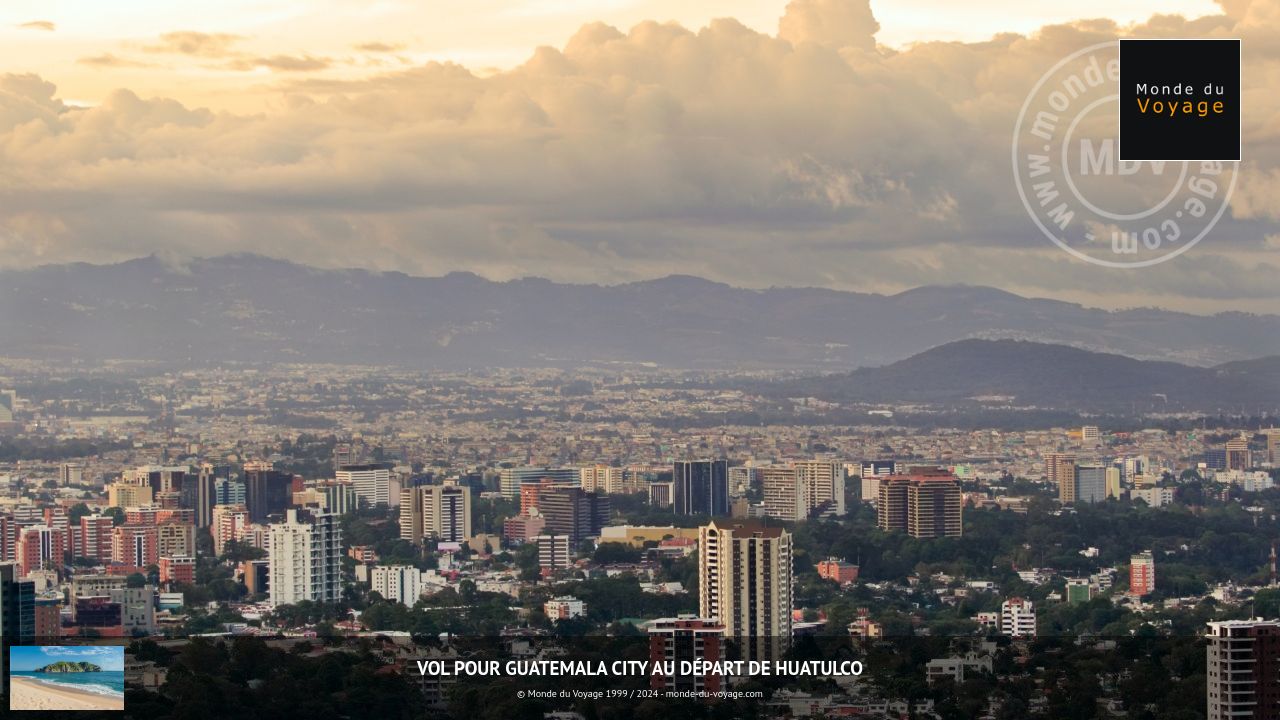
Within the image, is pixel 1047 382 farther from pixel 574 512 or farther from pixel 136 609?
pixel 136 609

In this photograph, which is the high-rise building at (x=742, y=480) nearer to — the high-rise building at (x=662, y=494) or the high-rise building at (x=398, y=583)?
the high-rise building at (x=662, y=494)

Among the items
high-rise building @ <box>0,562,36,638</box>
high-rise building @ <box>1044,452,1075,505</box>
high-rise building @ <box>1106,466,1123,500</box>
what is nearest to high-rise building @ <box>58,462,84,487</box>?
high-rise building @ <box>1044,452,1075,505</box>

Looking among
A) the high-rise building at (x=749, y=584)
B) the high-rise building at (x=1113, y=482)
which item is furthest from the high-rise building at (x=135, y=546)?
the high-rise building at (x=1113, y=482)

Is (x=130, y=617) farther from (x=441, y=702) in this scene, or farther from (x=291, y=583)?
(x=441, y=702)

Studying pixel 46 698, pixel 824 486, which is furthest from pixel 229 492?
pixel 46 698

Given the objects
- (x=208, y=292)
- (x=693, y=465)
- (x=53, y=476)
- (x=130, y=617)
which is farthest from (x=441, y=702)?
(x=208, y=292)

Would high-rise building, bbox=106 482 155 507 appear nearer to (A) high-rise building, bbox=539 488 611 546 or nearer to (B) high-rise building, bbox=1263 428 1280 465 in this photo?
(A) high-rise building, bbox=539 488 611 546
